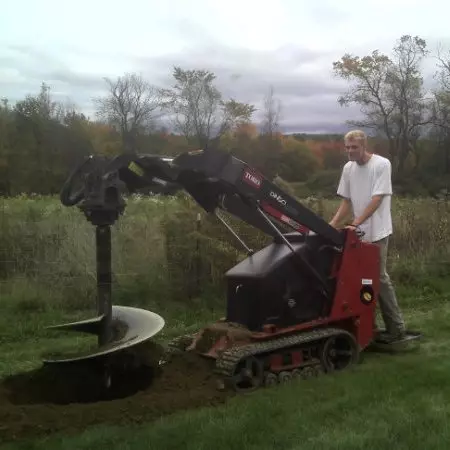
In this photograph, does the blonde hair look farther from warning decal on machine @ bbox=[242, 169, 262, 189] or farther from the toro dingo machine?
warning decal on machine @ bbox=[242, 169, 262, 189]

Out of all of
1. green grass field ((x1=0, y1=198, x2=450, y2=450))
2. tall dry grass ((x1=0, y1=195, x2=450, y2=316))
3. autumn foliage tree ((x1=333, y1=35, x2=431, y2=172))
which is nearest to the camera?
green grass field ((x1=0, y1=198, x2=450, y2=450))

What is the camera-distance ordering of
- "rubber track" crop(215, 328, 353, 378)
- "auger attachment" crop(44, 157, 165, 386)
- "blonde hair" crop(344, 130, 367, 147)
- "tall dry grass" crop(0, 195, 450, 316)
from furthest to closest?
"tall dry grass" crop(0, 195, 450, 316), "blonde hair" crop(344, 130, 367, 147), "rubber track" crop(215, 328, 353, 378), "auger attachment" crop(44, 157, 165, 386)

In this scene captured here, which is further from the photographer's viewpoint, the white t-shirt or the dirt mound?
the white t-shirt

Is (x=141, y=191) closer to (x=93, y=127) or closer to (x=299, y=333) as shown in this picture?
(x=299, y=333)

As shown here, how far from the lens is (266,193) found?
580cm

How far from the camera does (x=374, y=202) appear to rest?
22.0ft

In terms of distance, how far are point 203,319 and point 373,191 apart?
129 inches

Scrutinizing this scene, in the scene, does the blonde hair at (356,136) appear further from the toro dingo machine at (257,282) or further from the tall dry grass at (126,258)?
the tall dry grass at (126,258)

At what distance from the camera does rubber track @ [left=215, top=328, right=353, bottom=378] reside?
536cm

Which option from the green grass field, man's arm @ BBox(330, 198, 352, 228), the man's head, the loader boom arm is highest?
the man's head

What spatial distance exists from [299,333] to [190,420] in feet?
5.47

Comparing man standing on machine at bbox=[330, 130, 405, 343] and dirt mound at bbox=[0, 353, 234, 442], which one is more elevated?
man standing on machine at bbox=[330, 130, 405, 343]

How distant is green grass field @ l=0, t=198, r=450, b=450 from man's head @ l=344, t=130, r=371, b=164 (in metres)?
2.01

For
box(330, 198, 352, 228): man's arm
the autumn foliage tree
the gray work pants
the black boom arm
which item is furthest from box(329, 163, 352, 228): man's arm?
the autumn foliage tree
